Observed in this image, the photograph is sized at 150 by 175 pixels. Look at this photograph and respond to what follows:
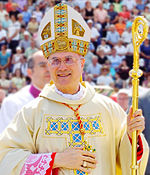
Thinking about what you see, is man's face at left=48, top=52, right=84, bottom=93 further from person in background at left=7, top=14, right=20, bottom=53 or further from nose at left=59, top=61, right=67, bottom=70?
person in background at left=7, top=14, right=20, bottom=53

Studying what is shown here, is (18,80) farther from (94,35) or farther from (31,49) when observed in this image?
(94,35)

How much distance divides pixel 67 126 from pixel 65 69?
1.57 ft

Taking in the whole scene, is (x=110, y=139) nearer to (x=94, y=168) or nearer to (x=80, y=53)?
(x=94, y=168)

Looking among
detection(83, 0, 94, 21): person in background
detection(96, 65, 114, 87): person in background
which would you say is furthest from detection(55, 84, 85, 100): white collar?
detection(83, 0, 94, 21): person in background

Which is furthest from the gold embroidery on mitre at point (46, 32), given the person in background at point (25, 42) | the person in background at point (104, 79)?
the person in background at point (25, 42)

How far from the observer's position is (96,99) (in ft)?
13.4

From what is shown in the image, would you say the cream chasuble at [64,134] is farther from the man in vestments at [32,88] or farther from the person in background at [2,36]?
the person in background at [2,36]

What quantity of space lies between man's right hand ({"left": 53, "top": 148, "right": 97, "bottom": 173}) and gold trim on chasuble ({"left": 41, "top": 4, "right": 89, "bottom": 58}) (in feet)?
2.84

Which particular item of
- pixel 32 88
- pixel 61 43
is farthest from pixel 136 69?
pixel 32 88

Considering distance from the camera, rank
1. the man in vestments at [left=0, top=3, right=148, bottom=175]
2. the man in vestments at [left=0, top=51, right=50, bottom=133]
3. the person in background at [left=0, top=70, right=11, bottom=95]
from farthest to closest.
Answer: the person in background at [left=0, top=70, right=11, bottom=95] → the man in vestments at [left=0, top=51, right=50, bottom=133] → the man in vestments at [left=0, top=3, right=148, bottom=175]

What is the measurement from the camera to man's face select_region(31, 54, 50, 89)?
6156 mm

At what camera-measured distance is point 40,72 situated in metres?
6.17

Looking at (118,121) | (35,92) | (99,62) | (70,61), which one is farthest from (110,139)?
(99,62)

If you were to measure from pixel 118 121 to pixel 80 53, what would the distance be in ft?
2.24
